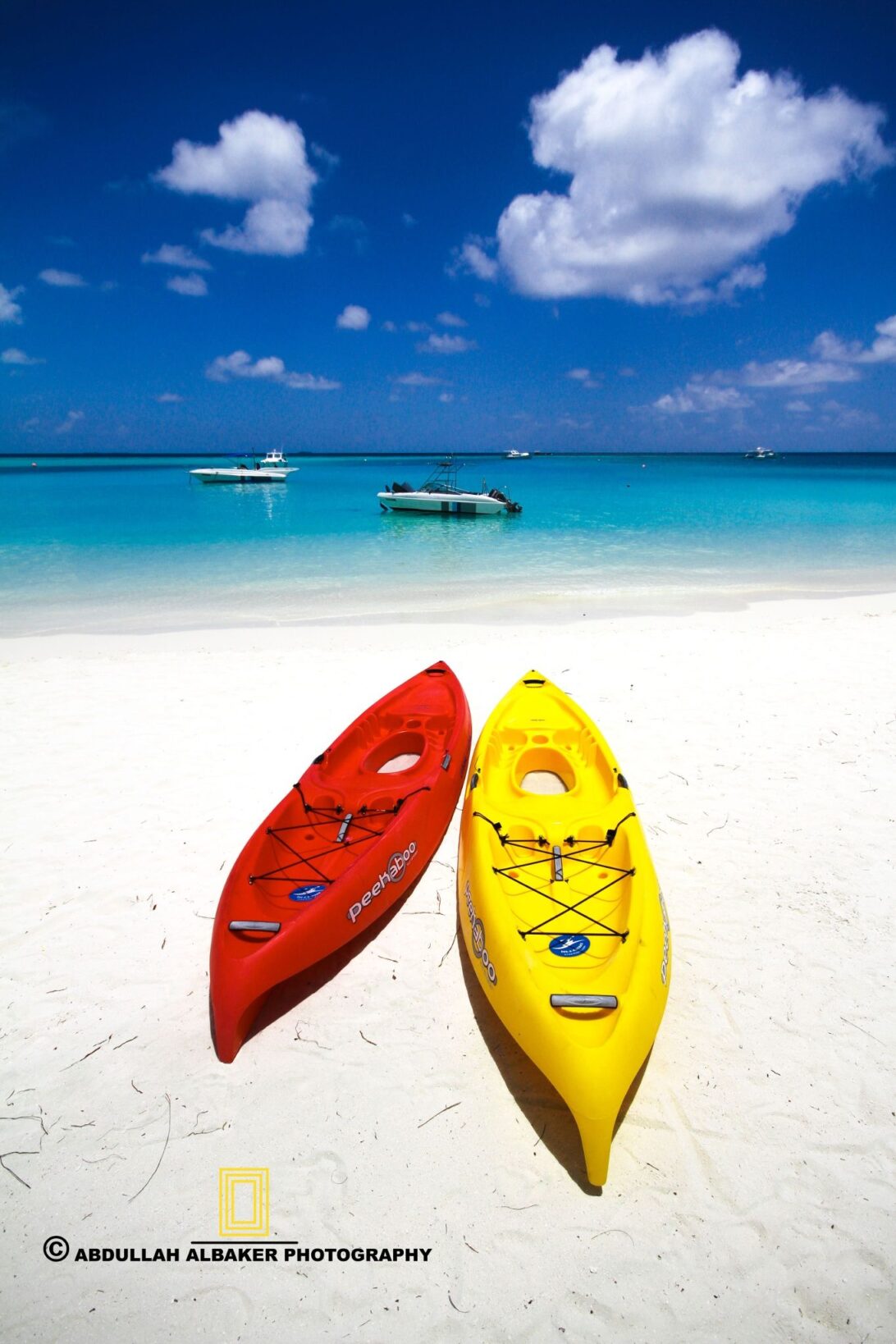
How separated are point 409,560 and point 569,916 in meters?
15.6

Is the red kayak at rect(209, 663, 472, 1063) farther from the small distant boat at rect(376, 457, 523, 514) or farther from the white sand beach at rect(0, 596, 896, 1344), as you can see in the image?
the small distant boat at rect(376, 457, 523, 514)

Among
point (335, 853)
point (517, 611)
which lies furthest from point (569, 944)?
point (517, 611)

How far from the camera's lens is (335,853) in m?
4.05

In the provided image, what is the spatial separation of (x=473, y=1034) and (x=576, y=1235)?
93 centimetres

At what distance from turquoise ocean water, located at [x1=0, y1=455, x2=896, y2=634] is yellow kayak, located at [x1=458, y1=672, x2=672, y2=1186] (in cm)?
732

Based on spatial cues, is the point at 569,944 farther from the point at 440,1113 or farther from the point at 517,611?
the point at 517,611

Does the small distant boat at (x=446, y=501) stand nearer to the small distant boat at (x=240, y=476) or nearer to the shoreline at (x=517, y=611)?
the shoreline at (x=517, y=611)

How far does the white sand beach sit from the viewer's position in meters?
2.26

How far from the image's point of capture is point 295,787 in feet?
14.6

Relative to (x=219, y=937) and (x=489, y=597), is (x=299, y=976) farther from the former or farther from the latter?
(x=489, y=597)

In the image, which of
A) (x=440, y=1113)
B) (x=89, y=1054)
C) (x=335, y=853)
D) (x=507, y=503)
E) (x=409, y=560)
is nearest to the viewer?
(x=440, y=1113)

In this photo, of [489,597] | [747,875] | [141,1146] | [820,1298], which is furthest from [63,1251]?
[489,597]

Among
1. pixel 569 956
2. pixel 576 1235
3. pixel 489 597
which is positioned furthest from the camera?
pixel 489 597

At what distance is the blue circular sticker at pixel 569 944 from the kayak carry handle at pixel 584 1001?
0.43 m
